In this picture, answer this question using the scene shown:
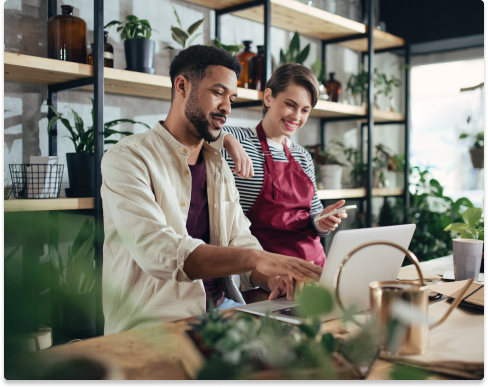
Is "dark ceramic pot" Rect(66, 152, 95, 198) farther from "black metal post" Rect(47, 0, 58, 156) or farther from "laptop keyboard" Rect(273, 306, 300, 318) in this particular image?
"laptop keyboard" Rect(273, 306, 300, 318)

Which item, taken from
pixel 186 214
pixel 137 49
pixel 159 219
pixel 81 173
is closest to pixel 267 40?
pixel 137 49

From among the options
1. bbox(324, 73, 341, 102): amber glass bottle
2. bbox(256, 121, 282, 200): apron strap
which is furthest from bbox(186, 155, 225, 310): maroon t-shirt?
bbox(324, 73, 341, 102): amber glass bottle

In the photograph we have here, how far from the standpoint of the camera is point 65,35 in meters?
1.75

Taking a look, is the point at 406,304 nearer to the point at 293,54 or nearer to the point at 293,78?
the point at 293,78

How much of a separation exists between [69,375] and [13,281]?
70 millimetres

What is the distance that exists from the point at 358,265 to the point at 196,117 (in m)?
0.81

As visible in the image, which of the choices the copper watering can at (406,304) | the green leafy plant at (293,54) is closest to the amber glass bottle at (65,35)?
the green leafy plant at (293,54)

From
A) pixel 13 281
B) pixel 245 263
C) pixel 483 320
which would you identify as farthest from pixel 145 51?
pixel 13 281

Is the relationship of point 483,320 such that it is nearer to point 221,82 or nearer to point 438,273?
point 438,273

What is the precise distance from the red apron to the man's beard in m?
0.52

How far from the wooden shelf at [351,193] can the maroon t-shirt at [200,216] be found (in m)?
1.32

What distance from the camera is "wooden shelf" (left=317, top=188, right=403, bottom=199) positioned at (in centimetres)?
272

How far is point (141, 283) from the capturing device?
4.09ft

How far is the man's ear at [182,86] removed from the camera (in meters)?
1.48
